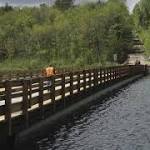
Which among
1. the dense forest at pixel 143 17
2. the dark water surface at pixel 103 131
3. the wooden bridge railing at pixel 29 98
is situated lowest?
the dark water surface at pixel 103 131

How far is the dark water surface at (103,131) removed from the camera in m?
19.5

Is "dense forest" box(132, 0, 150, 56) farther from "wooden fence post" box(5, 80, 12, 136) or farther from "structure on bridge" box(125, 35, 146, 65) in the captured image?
"wooden fence post" box(5, 80, 12, 136)

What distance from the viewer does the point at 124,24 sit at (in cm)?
12500

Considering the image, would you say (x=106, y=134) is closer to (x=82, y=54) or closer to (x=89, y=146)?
(x=89, y=146)

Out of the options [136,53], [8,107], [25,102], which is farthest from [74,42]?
[8,107]

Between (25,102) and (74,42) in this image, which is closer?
(25,102)

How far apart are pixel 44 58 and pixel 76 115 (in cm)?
9440

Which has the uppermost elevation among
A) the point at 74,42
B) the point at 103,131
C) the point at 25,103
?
the point at 74,42

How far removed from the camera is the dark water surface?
64.1ft

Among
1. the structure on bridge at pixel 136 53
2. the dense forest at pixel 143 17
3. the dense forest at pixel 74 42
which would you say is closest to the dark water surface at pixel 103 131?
the dense forest at pixel 74 42

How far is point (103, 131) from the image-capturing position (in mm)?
22797

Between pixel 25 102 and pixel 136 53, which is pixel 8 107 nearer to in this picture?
pixel 25 102

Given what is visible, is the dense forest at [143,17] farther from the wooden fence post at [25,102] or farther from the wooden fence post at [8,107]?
the wooden fence post at [8,107]

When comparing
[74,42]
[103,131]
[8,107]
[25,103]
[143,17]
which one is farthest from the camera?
[74,42]
